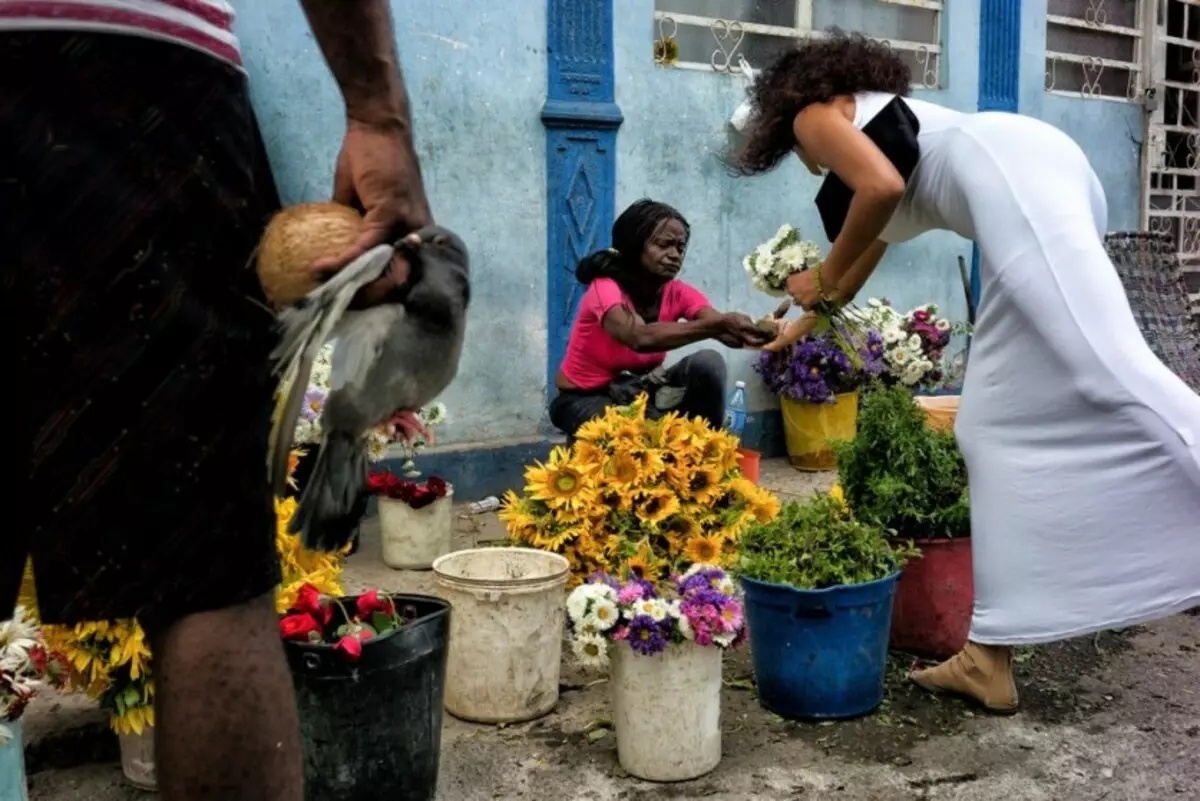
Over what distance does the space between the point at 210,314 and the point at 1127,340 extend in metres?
2.46

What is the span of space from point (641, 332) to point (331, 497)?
10.8ft

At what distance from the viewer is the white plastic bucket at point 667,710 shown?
2.96 metres

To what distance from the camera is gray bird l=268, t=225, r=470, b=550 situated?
1406mm

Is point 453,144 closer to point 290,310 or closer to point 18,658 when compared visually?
point 18,658

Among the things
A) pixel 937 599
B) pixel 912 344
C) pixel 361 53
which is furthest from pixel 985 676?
pixel 912 344

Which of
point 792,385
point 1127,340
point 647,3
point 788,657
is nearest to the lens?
point 1127,340

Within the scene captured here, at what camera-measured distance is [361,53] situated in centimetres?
151

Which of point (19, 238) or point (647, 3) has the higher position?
point (647, 3)

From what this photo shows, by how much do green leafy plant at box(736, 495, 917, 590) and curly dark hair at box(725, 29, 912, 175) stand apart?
1118 millimetres

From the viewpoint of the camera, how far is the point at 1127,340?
3031mm

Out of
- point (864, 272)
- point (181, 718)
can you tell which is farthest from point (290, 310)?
point (864, 272)

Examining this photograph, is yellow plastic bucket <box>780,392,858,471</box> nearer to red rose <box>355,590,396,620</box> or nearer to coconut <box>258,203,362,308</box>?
red rose <box>355,590,396,620</box>

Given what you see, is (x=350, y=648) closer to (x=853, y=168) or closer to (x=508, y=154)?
(x=853, y=168)

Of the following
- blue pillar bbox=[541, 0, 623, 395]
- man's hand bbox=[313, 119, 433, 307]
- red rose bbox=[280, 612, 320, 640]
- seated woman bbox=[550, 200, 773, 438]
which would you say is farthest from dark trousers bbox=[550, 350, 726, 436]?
man's hand bbox=[313, 119, 433, 307]
